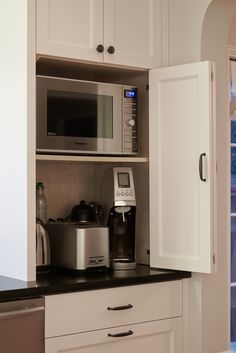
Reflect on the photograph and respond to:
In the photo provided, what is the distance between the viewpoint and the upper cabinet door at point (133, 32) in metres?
3.02

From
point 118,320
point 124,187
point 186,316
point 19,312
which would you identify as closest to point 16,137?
point 124,187

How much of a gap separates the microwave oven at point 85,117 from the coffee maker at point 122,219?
0.14m

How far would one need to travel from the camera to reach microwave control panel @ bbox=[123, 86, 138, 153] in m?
3.18

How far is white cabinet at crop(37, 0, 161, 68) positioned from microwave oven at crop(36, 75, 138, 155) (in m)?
0.15

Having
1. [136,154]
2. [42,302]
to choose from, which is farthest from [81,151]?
[42,302]

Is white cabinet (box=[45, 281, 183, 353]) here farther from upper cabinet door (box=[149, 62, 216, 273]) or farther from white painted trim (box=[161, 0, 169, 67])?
white painted trim (box=[161, 0, 169, 67])

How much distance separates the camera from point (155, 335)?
9.75 feet

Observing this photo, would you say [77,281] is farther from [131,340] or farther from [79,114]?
[79,114]

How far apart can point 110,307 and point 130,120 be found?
3.04ft

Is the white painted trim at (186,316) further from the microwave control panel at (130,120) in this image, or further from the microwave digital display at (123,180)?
the microwave control panel at (130,120)

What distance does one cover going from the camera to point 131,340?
2881 millimetres

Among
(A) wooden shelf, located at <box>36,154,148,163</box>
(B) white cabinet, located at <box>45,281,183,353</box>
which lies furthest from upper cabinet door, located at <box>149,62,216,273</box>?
(B) white cabinet, located at <box>45,281,183,353</box>

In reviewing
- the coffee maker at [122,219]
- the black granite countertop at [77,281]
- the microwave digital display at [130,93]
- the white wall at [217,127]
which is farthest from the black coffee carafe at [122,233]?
the microwave digital display at [130,93]

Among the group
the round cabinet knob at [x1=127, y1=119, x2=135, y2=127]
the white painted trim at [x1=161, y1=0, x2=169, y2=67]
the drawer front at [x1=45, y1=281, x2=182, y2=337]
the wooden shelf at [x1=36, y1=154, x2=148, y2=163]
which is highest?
the white painted trim at [x1=161, y1=0, x2=169, y2=67]
